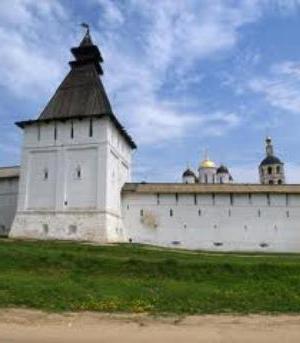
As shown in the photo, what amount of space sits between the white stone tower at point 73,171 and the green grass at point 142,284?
323 inches

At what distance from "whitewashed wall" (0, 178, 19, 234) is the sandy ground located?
793 inches

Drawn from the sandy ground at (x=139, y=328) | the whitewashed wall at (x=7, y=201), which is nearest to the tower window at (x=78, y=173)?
the whitewashed wall at (x=7, y=201)

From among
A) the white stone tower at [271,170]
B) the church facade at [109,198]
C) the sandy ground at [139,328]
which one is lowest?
the sandy ground at [139,328]

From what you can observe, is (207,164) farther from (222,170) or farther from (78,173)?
(78,173)

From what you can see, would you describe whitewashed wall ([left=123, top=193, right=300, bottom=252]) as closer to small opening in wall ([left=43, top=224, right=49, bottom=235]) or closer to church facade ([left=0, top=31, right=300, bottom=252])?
church facade ([left=0, top=31, right=300, bottom=252])

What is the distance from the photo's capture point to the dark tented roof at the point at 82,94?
27125 mm

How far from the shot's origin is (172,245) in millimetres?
27656

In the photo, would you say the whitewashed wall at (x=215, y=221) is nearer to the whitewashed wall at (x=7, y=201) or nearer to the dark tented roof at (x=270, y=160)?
the whitewashed wall at (x=7, y=201)

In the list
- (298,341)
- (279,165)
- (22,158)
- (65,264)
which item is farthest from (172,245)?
(279,165)

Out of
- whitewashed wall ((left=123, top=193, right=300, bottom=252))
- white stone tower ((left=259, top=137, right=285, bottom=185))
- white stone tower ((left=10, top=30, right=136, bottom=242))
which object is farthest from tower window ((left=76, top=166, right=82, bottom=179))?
white stone tower ((left=259, top=137, right=285, bottom=185))

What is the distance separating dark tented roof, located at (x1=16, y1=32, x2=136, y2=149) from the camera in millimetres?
27125

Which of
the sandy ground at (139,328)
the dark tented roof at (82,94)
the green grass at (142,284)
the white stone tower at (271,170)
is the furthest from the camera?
the white stone tower at (271,170)

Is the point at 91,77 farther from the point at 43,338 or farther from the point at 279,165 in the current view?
the point at 279,165

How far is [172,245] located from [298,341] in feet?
63.5
